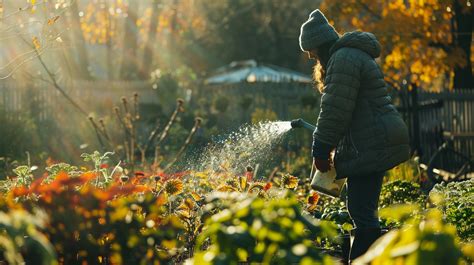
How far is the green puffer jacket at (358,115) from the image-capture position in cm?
494

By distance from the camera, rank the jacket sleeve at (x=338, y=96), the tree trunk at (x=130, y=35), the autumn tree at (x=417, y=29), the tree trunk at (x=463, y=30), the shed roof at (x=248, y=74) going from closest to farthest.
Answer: the jacket sleeve at (x=338, y=96), the autumn tree at (x=417, y=29), the tree trunk at (x=463, y=30), the shed roof at (x=248, y=74), the tree trunk at (x=130, y=35)

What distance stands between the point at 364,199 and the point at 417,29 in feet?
37.6

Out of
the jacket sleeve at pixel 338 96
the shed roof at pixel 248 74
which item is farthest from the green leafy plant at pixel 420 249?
the shed roof at pixel 248 74

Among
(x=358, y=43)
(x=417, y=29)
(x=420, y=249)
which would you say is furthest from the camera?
(x=417, y=29)

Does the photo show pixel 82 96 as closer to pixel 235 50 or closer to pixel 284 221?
pixel 284 221

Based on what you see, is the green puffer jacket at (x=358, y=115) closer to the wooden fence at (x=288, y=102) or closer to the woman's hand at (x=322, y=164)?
the woman's hand at (x=322, y=164)

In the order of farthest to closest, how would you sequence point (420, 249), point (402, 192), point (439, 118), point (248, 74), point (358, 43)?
point (248, 74) < point (439, 118) < point (402, 192) < point (358, 43) < point (420, 249)

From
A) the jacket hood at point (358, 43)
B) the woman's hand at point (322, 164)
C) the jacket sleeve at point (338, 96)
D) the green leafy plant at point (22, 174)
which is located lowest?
the woman's hand at point (322, 164)

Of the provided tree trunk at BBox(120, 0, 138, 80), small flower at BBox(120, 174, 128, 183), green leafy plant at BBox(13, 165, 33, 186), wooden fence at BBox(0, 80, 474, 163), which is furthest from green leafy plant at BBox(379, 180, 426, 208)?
tree trunk at BBox(120, 0, 138, 80)

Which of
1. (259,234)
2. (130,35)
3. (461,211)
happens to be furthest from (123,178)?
(130,35)

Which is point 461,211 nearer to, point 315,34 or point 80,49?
point 315,34

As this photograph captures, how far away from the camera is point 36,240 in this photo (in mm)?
2434

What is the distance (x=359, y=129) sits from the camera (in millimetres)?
5051

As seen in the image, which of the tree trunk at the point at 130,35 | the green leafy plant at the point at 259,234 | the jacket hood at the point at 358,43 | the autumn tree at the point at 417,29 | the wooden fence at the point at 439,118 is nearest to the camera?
the green leafy plant at the point at 259,234
